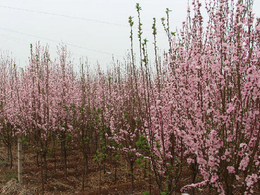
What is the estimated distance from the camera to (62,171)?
→ 7793 millimetres

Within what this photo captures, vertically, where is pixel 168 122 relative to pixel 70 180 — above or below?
above

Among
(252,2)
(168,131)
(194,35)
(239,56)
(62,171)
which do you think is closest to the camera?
(239,56)

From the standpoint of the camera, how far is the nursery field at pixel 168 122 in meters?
2.54

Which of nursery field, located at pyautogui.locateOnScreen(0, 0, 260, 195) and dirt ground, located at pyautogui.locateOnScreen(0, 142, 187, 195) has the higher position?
nursery field, located at pyautogui.locateOnScreen(0, 0, 260, 195)

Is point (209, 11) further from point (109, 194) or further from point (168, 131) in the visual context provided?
point (109, 194)

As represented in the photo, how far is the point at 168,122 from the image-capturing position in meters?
3.69

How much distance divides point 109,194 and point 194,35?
478 cm

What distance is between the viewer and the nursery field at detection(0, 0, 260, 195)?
8.33 feet

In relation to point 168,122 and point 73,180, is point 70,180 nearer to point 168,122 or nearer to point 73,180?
point 73,180

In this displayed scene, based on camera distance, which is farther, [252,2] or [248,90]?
[252,2]

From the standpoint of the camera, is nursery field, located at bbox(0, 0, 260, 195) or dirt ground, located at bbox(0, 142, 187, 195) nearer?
nursery field, located at bbox(0, 0, 260, 195)

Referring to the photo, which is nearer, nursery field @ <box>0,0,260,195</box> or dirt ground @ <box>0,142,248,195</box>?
nursery field @ <box>0,0,260,195</box>

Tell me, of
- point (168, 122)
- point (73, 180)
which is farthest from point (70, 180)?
point (168, 122)

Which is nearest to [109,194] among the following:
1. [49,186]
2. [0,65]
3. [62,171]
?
[49,186]
